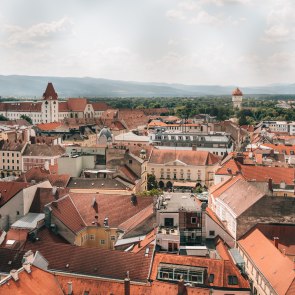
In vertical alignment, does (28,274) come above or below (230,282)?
above

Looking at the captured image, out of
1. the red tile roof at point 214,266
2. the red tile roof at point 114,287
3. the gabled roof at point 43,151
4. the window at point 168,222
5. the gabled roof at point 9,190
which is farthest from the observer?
the gabled roof at point 43,151

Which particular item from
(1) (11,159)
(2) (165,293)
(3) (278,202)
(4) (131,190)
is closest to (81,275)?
(2) (165,293)

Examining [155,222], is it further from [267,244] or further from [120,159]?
[120,159]

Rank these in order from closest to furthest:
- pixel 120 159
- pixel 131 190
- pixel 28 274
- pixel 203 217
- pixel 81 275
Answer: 1. pixel 28 274
2. pixel 81 275
3. pixel 203 217
4. pixel 131 190
5. pixel 120 159

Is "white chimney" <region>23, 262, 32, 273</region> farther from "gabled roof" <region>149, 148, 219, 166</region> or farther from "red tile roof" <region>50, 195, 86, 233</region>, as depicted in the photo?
"gabled roof" <region>149, 148, 219, 166</region>

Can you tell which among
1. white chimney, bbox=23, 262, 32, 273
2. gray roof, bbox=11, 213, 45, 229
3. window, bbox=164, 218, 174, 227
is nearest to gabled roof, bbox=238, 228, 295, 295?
window, bbox=164, 218, 174, 227

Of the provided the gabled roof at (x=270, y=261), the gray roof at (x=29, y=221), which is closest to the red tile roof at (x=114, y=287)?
the gabled roof at (x=270, y=261)

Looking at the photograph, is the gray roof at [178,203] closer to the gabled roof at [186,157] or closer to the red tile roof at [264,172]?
the red tile roof at [264,172]
